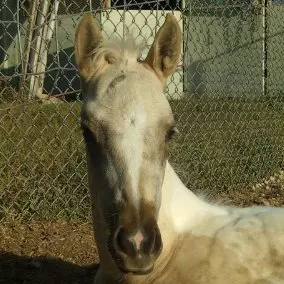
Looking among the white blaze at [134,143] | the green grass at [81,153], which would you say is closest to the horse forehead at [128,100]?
the white blaze at [134,143]

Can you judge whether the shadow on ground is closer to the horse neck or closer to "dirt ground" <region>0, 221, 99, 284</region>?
"dirt ground" <region>0, 221, 99, 284</region>

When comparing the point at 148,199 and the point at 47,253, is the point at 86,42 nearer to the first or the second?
the point at 148,199

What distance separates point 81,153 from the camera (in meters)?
6.39

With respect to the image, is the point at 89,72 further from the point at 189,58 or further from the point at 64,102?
the point at 189,58

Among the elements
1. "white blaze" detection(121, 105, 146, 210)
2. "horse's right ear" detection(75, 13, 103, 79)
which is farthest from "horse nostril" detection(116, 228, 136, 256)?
"horse's right ear" detection(75, 13, 103, 79)

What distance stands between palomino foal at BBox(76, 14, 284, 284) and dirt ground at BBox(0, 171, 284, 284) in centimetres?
149

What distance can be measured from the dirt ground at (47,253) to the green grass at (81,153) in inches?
7.0

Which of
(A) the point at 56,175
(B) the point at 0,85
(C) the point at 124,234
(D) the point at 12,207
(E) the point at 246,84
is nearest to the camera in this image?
(C) the point at 124,234

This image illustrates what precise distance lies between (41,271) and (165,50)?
236cm

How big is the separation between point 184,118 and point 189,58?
0.79 m

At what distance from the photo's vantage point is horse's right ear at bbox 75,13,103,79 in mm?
3393

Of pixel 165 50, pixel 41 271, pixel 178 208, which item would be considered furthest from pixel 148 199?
pixel 41 271

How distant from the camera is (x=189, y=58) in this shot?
296 inches

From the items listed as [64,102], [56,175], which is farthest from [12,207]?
[64,102]
